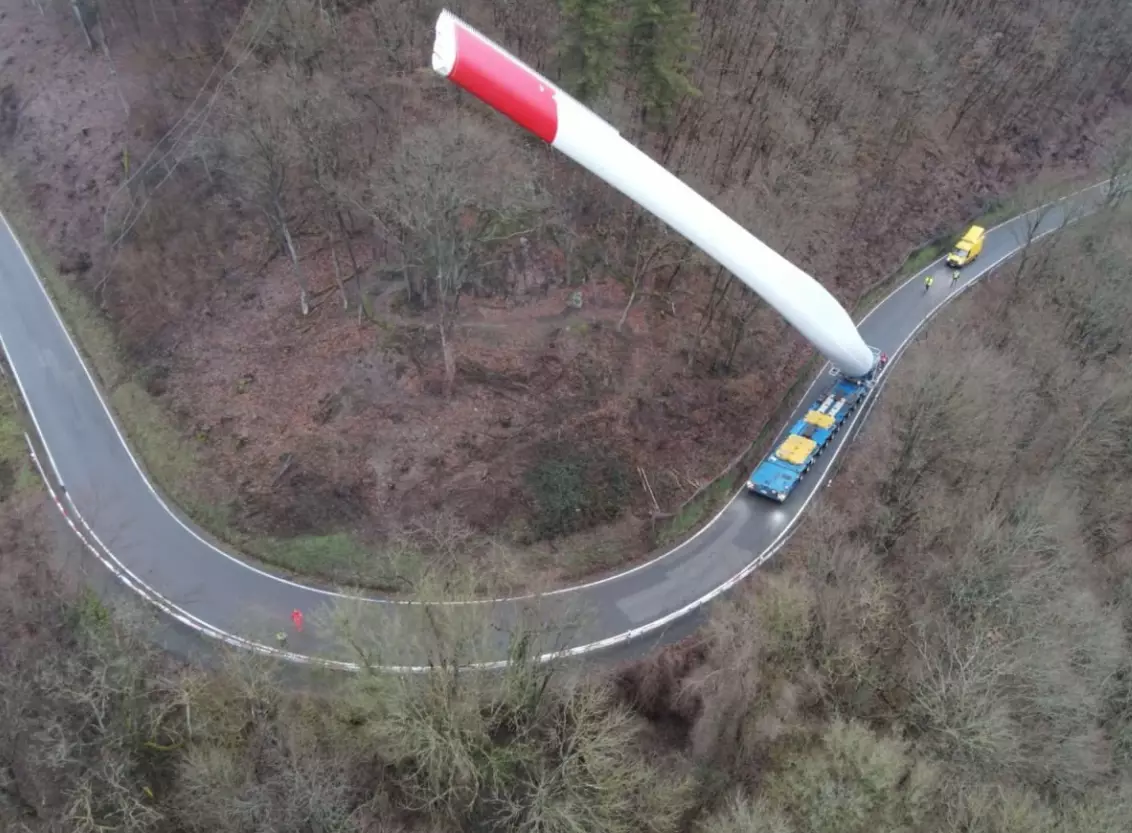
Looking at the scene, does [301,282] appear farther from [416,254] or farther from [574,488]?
[574,488]

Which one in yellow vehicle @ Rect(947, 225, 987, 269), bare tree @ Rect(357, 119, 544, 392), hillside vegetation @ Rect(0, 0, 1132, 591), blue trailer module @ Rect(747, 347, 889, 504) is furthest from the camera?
yellow vehicle @ Rect(947, 225, 987, 269)

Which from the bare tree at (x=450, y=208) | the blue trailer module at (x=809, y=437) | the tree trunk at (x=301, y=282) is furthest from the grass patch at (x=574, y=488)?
the tree trunk at (x=301, y=282)

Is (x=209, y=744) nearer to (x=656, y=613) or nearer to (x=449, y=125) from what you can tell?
(x=656, y=613)

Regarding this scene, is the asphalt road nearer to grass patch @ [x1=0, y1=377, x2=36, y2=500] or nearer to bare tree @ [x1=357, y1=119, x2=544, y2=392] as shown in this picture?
grass patch @ [x1=0, y1=377, x2=36, y2=500]

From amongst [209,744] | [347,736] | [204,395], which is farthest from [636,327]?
[209,744]

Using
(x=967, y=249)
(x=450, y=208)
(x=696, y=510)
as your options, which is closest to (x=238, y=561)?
(x=450, y=208)

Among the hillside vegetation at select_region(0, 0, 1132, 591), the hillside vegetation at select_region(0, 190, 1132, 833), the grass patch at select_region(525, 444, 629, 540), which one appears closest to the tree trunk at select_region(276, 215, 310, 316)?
the hillside vegetation at select_region(0, 0, 1132, 591)
